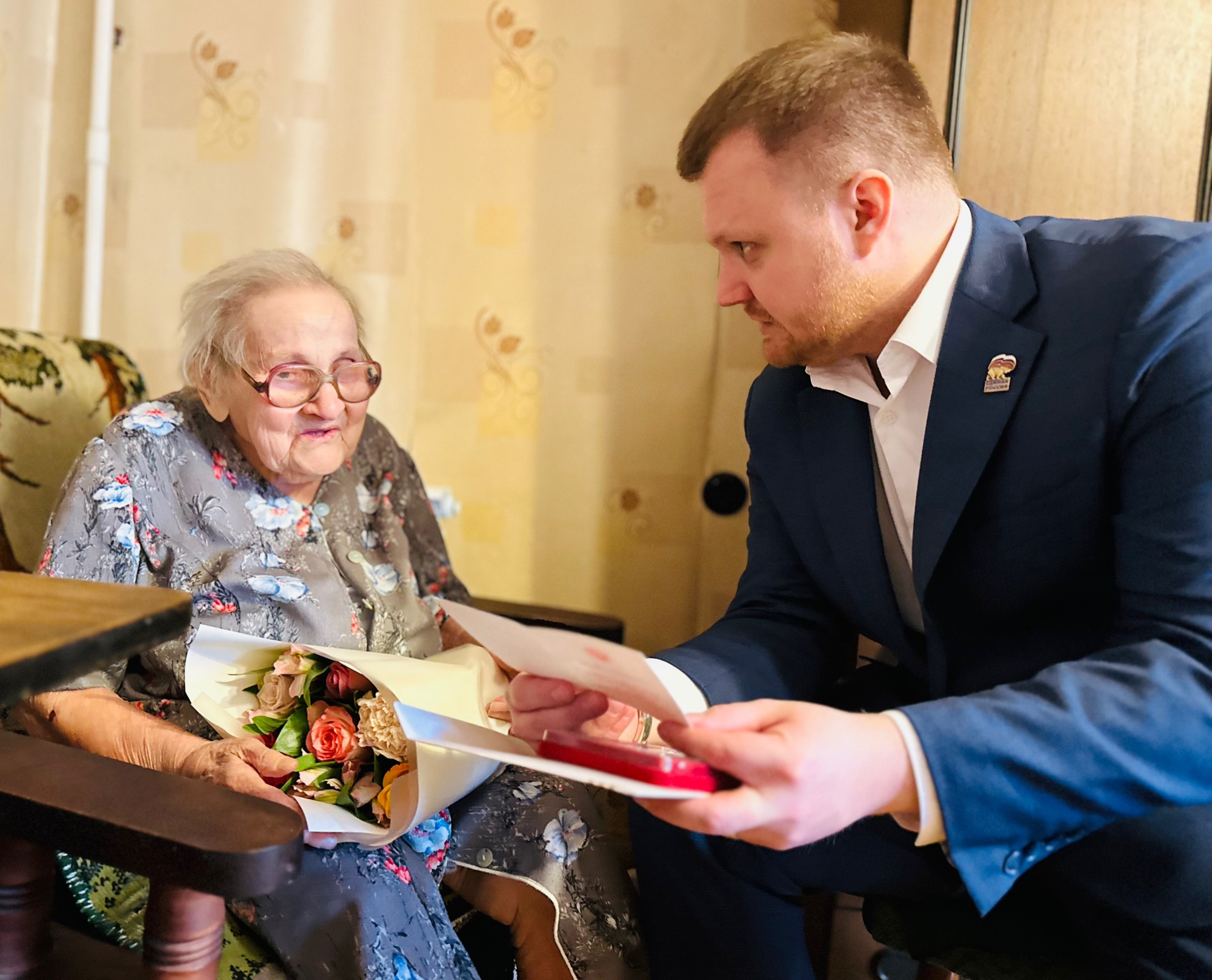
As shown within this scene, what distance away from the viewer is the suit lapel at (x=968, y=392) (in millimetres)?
1030

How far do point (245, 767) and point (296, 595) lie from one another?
31cm

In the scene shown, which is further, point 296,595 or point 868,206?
point 296,595

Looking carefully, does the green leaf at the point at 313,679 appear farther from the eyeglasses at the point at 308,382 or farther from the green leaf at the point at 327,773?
the eyeglasses at the point at 308,382

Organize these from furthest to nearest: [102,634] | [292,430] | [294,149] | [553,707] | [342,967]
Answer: [294,149], [292,430], [342,967], [553,707], [102,634]

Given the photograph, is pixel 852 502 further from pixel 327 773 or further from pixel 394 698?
pixel 327 773

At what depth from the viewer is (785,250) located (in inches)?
43.4

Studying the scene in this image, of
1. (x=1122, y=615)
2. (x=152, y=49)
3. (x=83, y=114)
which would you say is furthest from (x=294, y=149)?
(x=1122, y=615)

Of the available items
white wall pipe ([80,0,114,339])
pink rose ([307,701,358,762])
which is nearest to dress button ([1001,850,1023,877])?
pink rose ([307,701,358,762])

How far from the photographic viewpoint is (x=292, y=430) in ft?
4.50

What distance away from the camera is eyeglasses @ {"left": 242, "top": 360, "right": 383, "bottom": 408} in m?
1.35

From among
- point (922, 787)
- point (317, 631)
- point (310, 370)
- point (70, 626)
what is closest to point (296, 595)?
point (317, 631)

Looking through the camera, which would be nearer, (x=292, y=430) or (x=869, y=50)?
(x=869, y=50)

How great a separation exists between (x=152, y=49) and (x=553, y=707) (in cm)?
185

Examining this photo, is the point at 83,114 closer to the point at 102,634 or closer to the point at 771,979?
the point at 102,634
